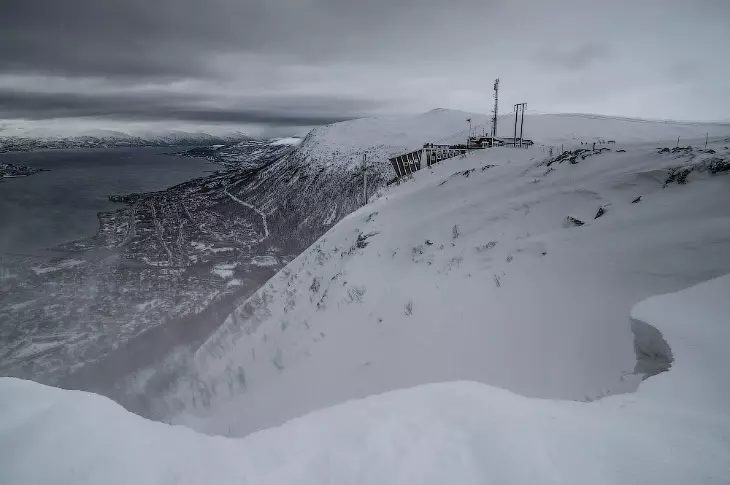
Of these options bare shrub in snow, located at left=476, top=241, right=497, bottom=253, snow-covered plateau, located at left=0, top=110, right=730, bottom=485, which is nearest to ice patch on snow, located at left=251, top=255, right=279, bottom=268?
snow-covered plateau, located at left=0, top=110, right=730, bottom=485

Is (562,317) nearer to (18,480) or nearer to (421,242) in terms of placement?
(421,242)

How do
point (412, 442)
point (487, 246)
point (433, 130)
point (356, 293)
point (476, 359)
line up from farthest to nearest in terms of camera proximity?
1. point (433, 130)
2. point (356, 293)
3. point (487, 246)
4. point (476, 359)
5. point (412, 442)

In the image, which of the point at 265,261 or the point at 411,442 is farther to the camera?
the point at 265,261

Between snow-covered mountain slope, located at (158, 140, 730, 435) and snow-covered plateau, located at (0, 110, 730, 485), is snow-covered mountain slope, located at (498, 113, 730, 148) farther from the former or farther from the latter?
snow-covered plateau, located at (0, 110, 730, 485)

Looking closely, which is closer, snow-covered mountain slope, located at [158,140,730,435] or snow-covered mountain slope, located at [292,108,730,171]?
snow-covered mountain slope, located at [158,140,730,435]

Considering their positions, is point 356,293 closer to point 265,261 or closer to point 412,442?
point 412,442

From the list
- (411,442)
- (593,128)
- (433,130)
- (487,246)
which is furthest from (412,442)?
(433,130)
